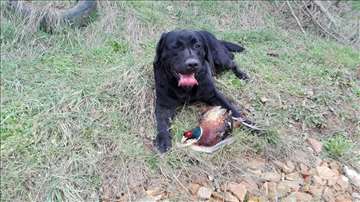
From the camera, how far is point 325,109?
343cm

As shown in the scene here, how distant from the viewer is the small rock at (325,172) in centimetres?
284

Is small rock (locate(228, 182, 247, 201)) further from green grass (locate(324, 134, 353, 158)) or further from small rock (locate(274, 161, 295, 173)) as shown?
green grass (locate(324, 134, 353, 158))

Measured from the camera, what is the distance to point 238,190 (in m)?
2.68

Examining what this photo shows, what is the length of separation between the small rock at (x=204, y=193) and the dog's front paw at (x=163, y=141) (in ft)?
1.19

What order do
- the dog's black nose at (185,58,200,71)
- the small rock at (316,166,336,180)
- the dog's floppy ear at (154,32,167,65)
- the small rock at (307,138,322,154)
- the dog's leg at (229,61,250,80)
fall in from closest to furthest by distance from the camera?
the small rock at (316,166,336,180)
the dog's black nose at (185,58,200,71)
the small rock at (307,138,322,154)
the dog's floppy ear at (154,32,167,65)
the dog's leg at (229,61,250,80)

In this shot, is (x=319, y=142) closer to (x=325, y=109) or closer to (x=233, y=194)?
(x=325, y=109)

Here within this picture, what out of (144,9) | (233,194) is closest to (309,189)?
(233,194)

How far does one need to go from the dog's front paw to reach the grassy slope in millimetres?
72

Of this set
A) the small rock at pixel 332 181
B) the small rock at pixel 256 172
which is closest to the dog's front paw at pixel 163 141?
the small rock at pixel 256 172

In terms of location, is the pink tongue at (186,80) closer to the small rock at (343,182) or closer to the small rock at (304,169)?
the small rock at (304,169)

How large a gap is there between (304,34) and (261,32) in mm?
534

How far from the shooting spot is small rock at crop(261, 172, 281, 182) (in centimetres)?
279

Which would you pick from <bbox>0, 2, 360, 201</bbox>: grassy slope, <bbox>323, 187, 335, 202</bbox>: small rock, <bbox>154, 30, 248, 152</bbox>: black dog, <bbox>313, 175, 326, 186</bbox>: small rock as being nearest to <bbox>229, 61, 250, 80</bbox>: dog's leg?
<bbox>0, 2, 360, 201</bbox>: grassy slope

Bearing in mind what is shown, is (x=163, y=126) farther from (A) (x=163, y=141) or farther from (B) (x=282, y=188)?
(B) (x=282, y=188)
